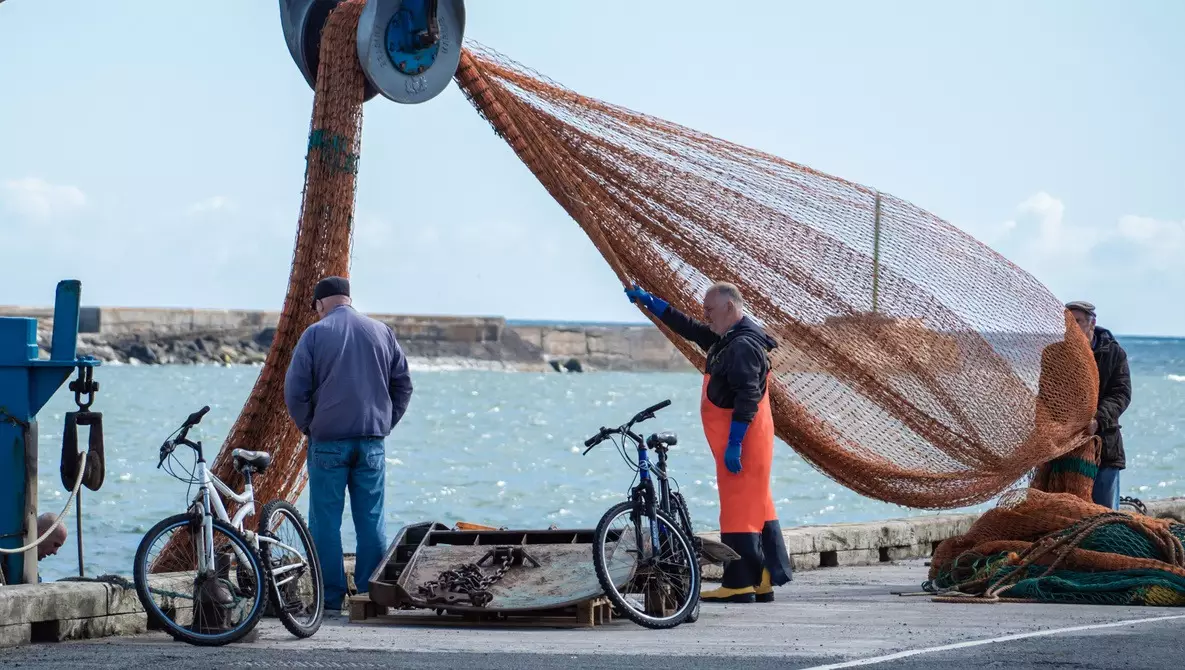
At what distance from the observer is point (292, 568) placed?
297 inches

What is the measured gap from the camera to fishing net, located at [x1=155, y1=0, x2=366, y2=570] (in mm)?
9062

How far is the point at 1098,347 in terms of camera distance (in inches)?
409

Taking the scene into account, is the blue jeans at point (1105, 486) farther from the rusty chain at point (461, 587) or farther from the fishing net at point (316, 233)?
the fishing net at point (316, 233)

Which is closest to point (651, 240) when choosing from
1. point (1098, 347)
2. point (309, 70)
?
point (309, 70)

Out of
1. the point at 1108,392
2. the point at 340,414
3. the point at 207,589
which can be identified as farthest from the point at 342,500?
the point at 1108,392

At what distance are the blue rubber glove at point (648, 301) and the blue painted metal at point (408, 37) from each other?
6.11 feet

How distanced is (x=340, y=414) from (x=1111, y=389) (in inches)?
208

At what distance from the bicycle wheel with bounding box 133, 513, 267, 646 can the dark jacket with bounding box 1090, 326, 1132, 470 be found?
19.1ft

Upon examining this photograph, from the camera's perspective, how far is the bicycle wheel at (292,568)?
7.32 meters

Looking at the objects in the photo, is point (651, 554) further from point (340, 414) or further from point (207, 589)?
point (207, 589)

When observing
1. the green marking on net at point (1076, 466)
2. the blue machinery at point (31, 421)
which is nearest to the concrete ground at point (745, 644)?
the blue machinery at point (31, 421)

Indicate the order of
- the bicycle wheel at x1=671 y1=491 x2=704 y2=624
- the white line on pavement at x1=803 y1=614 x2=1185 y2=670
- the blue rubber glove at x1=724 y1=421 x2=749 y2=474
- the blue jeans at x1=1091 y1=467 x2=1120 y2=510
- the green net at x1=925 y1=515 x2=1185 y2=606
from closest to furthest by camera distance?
1. the white line on pavement at x1=803 y1=614 x2=1185 y2=670
2. the bicycle wheel at x1=671 y1=491 x2=704 y2=624
3. the blue rubber glove at x1=724 y1=421 x2=749 y2=474
4. the green net at x1=925 y1=515 x2=1185 y2=606
5. the blue jeans at x1=1091 y1=467 x2=1120 y2=510

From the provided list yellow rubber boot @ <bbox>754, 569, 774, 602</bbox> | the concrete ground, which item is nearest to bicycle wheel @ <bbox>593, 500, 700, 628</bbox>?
the concrete ground

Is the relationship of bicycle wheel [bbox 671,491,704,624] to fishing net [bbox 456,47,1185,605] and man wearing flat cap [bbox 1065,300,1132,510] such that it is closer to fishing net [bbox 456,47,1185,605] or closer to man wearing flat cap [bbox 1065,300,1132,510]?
fishing net [bbox 456,47,1185,605]
